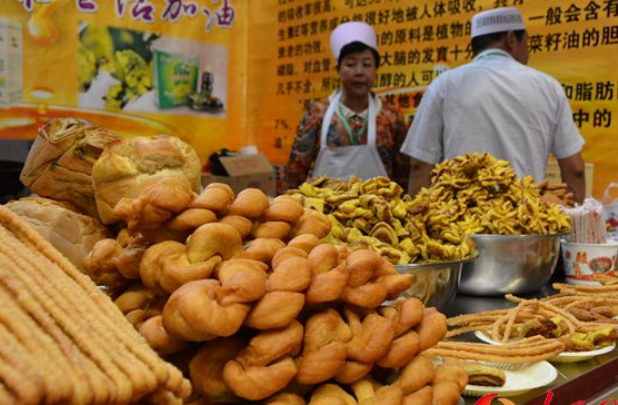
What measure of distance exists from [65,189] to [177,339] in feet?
1.98

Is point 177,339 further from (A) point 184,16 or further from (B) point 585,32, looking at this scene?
(A) point 184,16

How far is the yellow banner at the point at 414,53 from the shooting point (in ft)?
10.9

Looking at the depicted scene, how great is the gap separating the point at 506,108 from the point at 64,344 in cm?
280

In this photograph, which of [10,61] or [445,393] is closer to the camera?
[445,393]

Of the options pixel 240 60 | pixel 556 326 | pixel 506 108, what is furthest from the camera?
pixel 240 60

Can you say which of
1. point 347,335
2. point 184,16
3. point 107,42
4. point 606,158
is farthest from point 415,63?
point 347,335

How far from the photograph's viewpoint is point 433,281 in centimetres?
134

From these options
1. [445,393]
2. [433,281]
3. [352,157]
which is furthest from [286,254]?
[352,157]

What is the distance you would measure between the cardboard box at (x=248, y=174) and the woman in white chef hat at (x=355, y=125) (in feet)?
2.60

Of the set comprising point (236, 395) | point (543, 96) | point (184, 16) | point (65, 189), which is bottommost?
point (236, 395)

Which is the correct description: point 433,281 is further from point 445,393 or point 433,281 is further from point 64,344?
point 64,344

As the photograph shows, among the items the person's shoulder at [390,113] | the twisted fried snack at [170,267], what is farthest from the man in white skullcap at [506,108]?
the twisted fried snack at [170,267]

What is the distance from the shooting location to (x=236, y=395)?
69 centimetres

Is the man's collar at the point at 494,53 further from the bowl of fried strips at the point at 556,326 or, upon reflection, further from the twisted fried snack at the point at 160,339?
the twisted fried snack at the point at 160,339
